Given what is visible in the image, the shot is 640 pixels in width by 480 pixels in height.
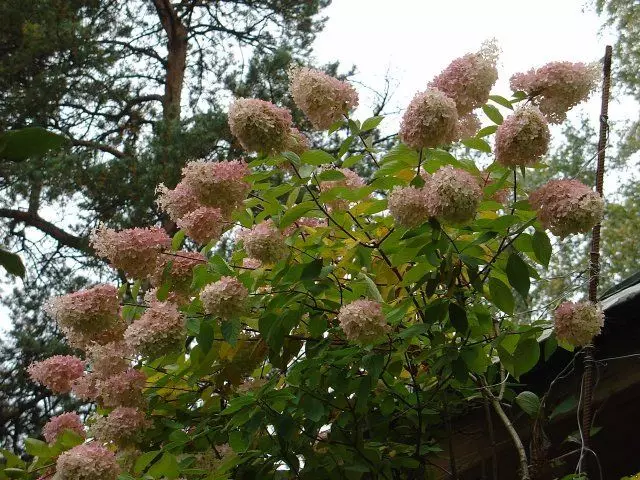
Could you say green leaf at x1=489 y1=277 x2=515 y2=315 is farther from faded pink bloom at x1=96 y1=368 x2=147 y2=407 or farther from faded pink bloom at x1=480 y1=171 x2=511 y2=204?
faded pink bloom at x1=96 y1=368 x2=147 y2=407

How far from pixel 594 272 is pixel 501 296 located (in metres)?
0.27

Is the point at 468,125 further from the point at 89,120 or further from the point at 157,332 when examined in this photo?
the point at 89,120

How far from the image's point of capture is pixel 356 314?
145 cm

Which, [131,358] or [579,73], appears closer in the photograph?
[579,73]

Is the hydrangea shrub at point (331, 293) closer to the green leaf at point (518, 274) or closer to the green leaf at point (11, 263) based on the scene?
the green leaf at point (518, 274)

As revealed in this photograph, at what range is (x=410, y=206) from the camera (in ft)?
4.42

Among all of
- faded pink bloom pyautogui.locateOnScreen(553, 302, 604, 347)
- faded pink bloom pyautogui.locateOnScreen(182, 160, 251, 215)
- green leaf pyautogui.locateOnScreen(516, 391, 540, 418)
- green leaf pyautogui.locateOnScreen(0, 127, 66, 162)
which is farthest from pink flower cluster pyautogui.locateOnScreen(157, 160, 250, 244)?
green leaf pyautogui.locateOnScreen(0, 127, 66, 162)

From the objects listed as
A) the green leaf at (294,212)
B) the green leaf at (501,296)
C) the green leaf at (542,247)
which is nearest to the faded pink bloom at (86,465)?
the green leaf at (294,212)

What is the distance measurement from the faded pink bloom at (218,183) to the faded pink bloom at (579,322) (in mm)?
641

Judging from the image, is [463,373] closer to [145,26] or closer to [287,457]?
[287,457]

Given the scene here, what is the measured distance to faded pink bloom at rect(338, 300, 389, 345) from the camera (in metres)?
1.45

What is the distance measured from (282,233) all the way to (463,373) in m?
0.45

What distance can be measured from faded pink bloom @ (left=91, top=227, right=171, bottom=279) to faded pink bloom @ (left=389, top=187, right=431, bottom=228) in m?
0.55

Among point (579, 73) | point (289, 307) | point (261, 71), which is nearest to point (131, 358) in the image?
point (289, 307)
